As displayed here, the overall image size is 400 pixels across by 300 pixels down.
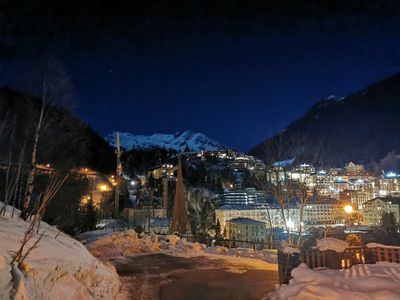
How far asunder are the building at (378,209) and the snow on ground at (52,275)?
72312 millimetres

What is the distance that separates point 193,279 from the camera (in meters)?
11.0

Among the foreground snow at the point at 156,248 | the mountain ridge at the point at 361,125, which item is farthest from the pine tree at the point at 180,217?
the mountain ridge at the point at 361,125

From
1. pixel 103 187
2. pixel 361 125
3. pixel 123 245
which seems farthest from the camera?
pixel 361 125

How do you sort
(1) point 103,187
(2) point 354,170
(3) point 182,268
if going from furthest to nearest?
(2) point 354,170 < (1) point 103,187 < (3) point 182,268

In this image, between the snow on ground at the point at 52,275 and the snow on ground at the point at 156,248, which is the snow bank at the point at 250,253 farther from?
the snow on ground at the point at 52,275

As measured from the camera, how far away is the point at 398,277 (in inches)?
299

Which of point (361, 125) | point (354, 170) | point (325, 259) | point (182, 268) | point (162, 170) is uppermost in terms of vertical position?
point (361, 125)

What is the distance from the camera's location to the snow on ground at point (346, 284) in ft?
21.7

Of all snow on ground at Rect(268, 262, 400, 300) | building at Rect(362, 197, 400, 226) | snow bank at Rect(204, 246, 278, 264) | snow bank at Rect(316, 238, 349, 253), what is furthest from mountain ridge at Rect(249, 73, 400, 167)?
A: snow on ground at Rect(268, 262, 400, 300)

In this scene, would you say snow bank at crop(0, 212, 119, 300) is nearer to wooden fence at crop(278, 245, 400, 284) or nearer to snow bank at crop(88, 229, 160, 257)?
wooden fence at crop(278, 245, 400, 284)

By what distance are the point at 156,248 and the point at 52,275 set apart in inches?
429

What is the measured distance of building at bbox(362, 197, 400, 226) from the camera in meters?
69.4

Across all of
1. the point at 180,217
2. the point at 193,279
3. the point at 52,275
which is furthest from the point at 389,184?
the point at 52,275

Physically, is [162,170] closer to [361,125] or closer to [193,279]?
[193,279]
